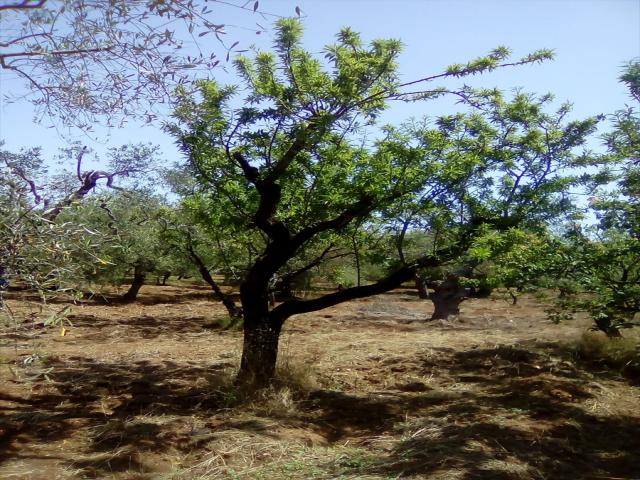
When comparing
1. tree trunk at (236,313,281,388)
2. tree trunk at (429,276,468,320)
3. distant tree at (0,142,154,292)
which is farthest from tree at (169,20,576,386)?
tree trunk at (429,276,468,320)

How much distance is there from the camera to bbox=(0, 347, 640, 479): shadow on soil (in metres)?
4.75

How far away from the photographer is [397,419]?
6012 millimetres

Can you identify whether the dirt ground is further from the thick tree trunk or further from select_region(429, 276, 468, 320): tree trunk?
select_region(429, 276, 468, 320): tree trunk

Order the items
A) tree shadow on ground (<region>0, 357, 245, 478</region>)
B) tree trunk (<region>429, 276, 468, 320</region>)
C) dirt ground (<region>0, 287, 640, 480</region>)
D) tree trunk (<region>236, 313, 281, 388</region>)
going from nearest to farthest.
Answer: dirt ground (<region>0, 287, 640, 480</region>) < tree shadow on ground (<region>0, 357, 245, 478</region>) < tree trunk (<region>236, 313, 281, 388</region>) < tree trunk (<region>429, 276, 468, 320</region>)

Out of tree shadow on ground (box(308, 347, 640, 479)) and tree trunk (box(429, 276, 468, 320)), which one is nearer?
tree shadow on ground (box(308, 347, 640, 479))

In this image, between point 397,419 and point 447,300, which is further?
point 447,300

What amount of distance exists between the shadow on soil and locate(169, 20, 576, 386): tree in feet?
3.40

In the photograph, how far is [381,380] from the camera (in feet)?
25.6

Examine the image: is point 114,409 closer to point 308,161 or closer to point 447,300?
point 308,161

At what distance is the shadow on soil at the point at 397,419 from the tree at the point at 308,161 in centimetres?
104

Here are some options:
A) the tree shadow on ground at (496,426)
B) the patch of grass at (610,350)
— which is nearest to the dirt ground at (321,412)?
the tree shadow on ground at (496,426)

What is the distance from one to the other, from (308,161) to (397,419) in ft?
9.95

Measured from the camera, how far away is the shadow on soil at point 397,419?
475 centimetres

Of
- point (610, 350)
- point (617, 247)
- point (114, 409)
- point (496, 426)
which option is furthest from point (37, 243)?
point (610, 350)
